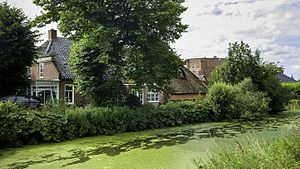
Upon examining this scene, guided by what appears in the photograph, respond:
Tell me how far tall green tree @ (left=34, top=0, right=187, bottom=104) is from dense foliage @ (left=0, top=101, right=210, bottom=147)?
1936mm

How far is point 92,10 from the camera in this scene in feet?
60.5

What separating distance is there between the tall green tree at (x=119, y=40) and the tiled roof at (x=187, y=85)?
47.3 ft

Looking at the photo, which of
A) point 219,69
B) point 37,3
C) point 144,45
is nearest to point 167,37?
point 144,45

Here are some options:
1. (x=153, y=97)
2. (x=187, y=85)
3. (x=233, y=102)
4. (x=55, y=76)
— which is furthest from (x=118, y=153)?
(x=187, y=85)

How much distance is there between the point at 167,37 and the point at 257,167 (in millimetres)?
16608

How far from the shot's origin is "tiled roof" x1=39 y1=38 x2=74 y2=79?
29.5 meters

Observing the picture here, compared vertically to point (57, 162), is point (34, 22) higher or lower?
higher

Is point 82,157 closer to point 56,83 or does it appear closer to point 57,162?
point 57,162

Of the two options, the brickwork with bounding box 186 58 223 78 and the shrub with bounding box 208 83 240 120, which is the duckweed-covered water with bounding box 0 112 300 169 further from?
the brickwork with bounding box 186 58 223 78

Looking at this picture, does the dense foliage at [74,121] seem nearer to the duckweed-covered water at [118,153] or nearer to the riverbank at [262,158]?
the duckweed-covered water at [118,153]

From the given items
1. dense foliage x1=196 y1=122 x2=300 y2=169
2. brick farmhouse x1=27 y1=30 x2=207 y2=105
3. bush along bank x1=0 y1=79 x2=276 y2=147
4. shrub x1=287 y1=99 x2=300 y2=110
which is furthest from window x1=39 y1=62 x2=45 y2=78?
dense foliage x1=196 y1=122 x2=300 y2=169

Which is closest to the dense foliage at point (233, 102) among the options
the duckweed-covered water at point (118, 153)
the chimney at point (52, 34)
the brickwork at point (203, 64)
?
the duckweed-covered water at point (118, 153)

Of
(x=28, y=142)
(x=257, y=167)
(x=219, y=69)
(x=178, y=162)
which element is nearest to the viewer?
(x=257, y=167)

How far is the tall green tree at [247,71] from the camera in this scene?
2808cm
